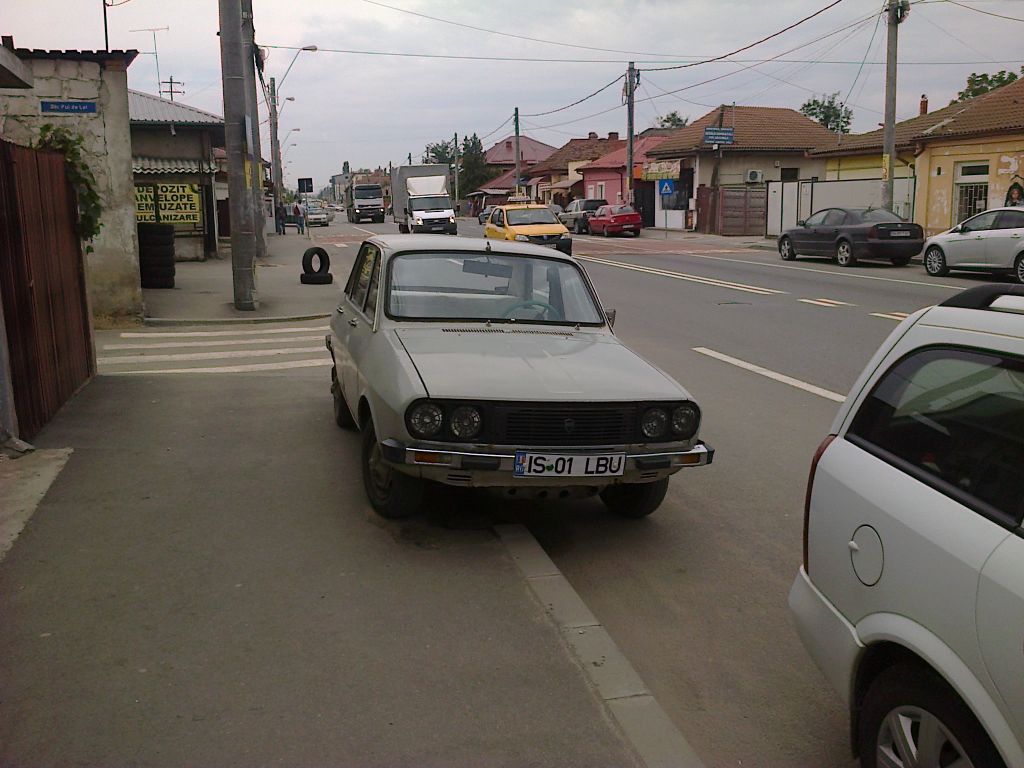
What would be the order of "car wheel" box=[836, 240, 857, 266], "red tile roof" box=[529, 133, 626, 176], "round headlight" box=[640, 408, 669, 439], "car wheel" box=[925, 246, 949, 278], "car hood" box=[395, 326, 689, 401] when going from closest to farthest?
"car hood" box=[395, 326, 689, 401]
"round headlight" box=[640, 408, 669, 439]
"car wheel" box=[925, 246, 949, 278]
"car wheel" box=[836, 240, 857, 266]
"red tile roof" box=[529, 133, 626, 176]

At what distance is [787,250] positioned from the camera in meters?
28.1

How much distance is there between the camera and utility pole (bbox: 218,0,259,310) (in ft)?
51.1

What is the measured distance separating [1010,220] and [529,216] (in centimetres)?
1346

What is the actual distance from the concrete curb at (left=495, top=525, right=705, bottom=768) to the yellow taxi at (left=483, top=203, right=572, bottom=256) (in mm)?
22688

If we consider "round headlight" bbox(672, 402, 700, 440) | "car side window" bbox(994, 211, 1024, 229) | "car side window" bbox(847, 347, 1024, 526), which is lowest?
"round headlight" bbox(672, 402, 700, 440)

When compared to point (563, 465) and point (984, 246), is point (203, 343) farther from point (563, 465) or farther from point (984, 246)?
point (984, 246)

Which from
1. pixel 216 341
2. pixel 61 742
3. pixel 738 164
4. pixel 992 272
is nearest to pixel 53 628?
pixel 61 742

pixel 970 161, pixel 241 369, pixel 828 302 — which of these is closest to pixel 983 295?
pixel 241 369

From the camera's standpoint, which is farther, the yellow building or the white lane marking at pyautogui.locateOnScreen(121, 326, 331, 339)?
the yellow building

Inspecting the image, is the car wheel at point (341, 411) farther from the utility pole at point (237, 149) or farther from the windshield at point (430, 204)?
the windshield at point (430, 204)

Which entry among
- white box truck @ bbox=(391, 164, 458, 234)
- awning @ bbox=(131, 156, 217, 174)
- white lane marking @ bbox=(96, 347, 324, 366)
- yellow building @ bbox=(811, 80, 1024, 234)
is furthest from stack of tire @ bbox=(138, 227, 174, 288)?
white box truck @ bbox=(391, 164, 458, 234)

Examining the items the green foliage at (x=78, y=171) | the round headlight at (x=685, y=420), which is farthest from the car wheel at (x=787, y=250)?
the round headlight at (x=685, y=420)

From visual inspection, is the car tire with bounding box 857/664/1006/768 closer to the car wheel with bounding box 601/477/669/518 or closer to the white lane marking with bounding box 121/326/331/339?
the car wheel with bounding box 601/477/669/518

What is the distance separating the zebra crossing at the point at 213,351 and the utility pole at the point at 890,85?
1886cm
